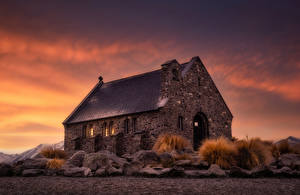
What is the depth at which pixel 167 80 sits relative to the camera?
23.9 metres

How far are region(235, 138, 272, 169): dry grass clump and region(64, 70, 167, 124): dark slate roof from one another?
30.5 feet

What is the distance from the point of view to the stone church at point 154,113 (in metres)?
23.7

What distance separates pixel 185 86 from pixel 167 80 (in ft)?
6.86

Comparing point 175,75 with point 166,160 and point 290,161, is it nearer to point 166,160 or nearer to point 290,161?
point 166,160

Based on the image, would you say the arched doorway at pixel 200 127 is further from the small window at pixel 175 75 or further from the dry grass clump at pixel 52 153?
the dry grass clump at pixel 52 153

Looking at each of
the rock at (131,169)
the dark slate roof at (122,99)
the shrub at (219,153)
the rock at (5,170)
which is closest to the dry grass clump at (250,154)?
the shrub at (219,153)

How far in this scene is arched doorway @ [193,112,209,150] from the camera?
26.0 metres

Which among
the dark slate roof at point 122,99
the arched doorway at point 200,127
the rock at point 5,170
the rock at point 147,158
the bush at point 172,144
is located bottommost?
the rock at point 5,170

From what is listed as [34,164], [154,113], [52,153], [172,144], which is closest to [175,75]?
[154,113]

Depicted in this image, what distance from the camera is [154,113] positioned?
23562 millimetres

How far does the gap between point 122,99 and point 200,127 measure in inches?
321

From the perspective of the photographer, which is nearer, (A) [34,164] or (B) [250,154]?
(B) [250,154]

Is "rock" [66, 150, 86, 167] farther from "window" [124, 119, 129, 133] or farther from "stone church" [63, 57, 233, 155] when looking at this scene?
"window" [124, 119, 129, 133]

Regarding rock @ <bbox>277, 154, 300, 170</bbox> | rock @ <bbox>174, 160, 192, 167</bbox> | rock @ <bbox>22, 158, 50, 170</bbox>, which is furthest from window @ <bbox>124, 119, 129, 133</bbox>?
rock @ <bbox>277, 154, 300, 170</bbox>
